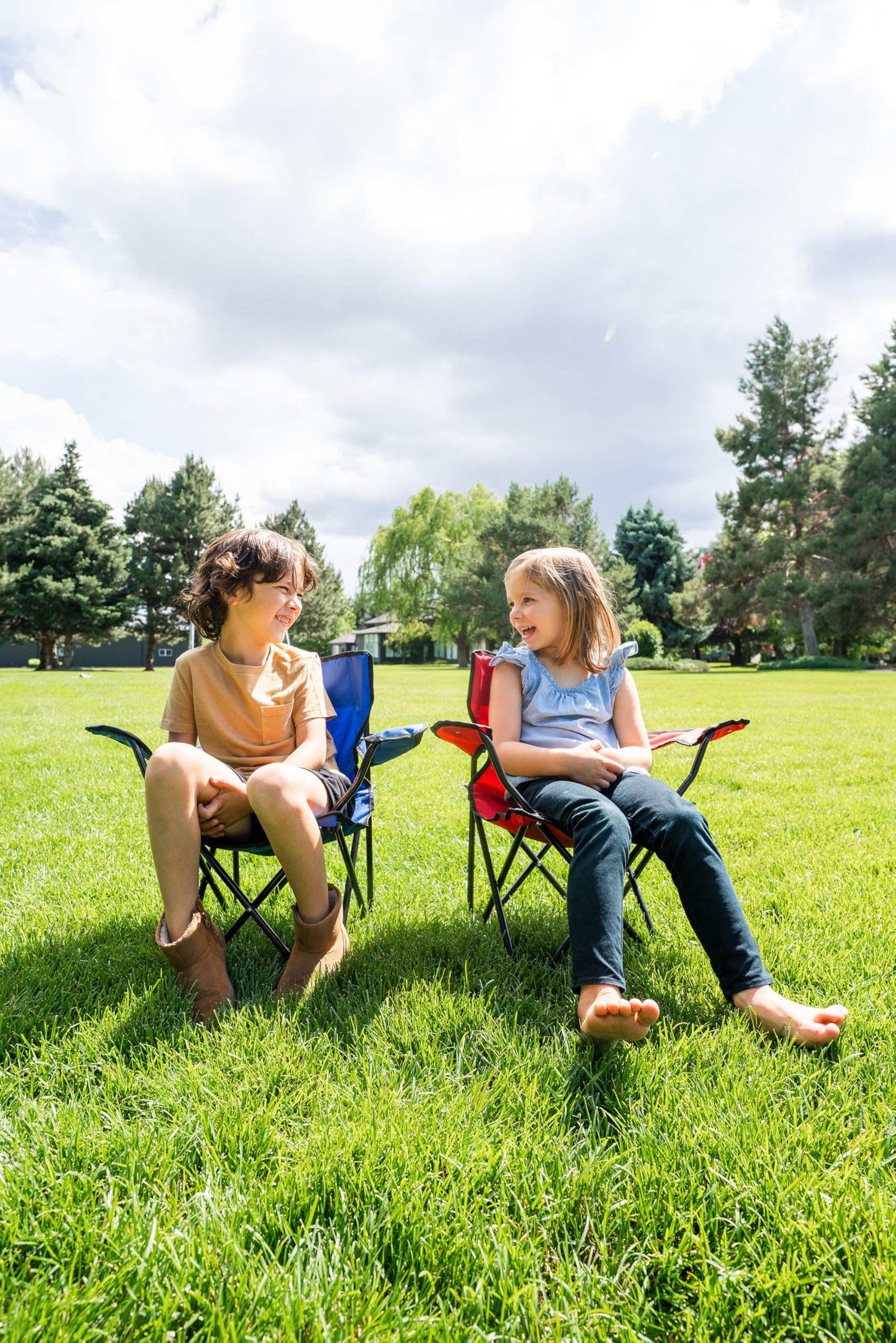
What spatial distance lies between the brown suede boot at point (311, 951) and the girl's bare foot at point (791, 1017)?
103cm

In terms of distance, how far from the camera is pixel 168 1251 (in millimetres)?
1096

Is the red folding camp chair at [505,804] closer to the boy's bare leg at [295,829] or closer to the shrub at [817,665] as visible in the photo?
the boy's bare leg at [295,829]

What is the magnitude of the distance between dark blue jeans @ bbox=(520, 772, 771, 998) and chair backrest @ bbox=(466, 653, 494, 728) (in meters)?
0.78

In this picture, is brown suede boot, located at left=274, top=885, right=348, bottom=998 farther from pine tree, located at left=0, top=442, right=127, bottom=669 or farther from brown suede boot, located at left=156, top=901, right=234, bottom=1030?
pine tree, located at left=0, top=442, right=127, bottom=669

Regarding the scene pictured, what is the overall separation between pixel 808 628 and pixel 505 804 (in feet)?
98.4

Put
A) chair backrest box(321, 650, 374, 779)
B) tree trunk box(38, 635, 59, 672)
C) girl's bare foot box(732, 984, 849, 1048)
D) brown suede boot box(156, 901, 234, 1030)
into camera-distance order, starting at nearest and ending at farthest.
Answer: girl's bare foot box(732, 984, 849, 1048) < brown suede boot box(156, 901, 234, 1030) < chair backrest box(321, 650, 374, 779) < tree trunk box(38, 635, 59, 672)

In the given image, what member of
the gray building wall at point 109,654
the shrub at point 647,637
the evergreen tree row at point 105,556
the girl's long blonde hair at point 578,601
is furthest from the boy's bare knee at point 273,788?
the gray building wall at point 109,654

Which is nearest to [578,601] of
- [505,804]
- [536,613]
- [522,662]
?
[536,613]

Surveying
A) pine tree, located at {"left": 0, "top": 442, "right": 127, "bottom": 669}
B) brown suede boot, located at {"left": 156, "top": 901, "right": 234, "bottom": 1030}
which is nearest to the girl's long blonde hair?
brown suede boot, located at {"left": 156, "top": 901, "right": 234, "bottom": 1030}

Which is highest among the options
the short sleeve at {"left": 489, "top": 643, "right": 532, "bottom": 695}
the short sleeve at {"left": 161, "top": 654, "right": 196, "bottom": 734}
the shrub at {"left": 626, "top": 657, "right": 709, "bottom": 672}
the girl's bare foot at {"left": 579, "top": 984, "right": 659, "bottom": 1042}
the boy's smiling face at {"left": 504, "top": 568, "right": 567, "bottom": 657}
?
the boy's smiling face at {"left": 504, "top": 568, "right": 567, "bottom": 657}

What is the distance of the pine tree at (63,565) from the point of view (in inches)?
1047

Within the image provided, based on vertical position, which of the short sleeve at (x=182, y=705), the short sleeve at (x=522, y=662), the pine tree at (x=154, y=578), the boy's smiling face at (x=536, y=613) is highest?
the pine tree at (x=154, y=578)

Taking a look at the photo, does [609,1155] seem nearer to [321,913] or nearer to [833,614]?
[321,913]

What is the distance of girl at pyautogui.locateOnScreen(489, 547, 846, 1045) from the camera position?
1634mm
